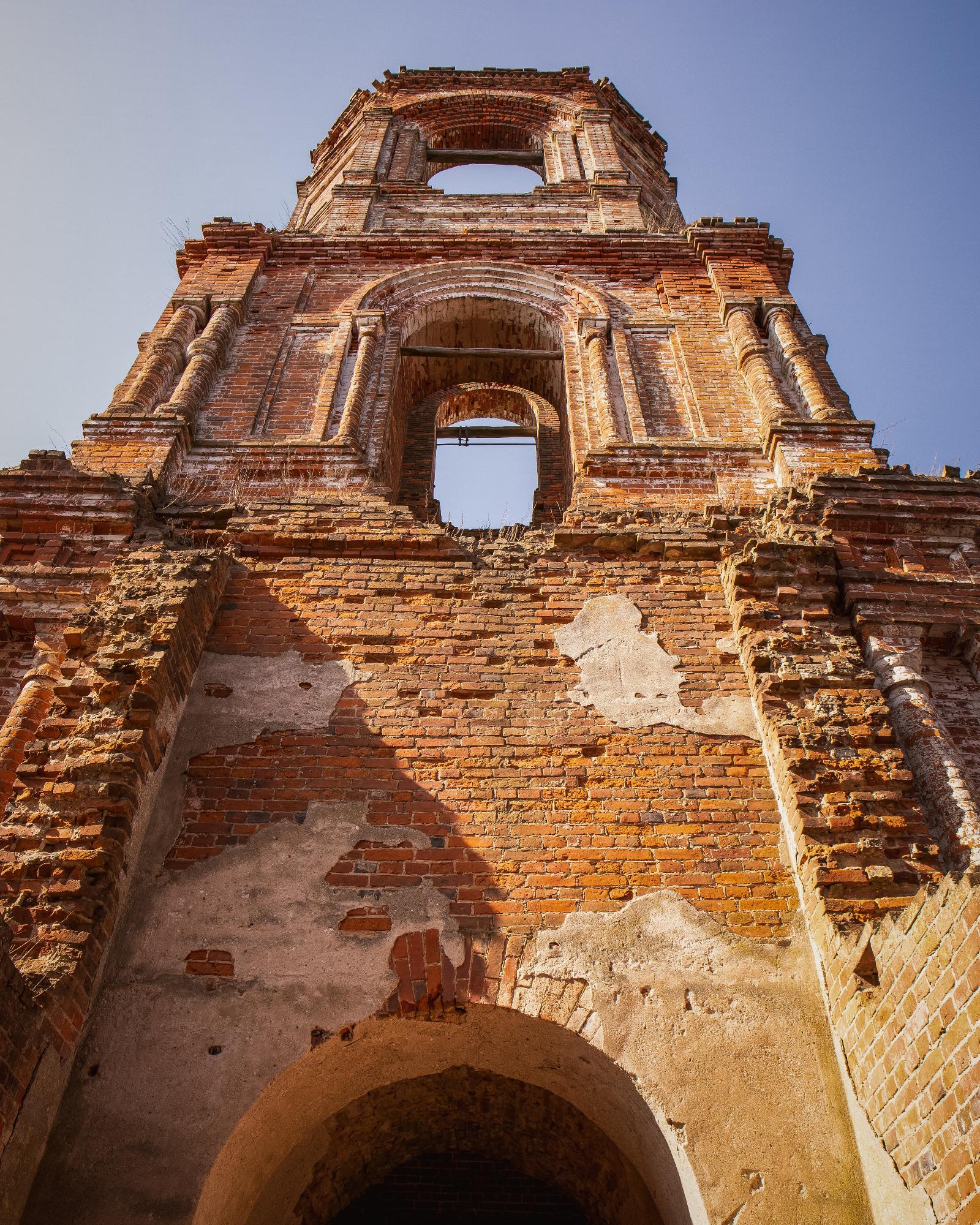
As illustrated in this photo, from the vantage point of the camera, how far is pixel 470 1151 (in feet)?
23.1

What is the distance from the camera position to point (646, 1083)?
3.88 metres

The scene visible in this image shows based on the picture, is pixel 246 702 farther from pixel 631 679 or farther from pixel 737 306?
pixel 737 306

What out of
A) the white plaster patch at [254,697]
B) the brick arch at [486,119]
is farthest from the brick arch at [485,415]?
the brick arch at [486,119]

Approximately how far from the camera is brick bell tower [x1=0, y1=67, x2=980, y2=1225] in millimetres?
3734

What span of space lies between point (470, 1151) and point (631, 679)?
4.11 m

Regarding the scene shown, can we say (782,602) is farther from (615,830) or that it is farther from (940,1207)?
(940,1207)

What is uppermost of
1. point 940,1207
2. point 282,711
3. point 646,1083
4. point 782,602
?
point 782,602

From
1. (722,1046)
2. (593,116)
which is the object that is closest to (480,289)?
(593,116)

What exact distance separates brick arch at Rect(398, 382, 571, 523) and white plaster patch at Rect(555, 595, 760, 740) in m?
3.16

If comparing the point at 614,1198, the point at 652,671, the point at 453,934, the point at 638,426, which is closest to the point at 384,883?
the point at 453,934

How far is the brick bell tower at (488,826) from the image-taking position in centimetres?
373

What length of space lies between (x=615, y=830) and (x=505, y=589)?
1855 millimetres

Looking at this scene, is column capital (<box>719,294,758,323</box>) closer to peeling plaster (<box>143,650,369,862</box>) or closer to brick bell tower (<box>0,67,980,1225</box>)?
brick bell tower (<box>0,67,980,1225</box>)

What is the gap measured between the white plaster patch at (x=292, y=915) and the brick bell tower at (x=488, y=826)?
18mm
